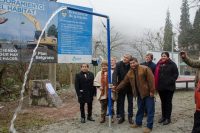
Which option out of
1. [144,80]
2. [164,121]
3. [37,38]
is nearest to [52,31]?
[37,38]

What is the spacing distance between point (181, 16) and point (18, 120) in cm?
7384

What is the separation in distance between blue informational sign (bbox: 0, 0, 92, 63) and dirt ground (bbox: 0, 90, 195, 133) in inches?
76.3

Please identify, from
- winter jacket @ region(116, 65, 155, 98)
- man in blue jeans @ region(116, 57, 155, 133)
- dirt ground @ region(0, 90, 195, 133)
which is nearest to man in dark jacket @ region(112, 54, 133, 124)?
dirt ground @ region(0, 90, 195, 133)

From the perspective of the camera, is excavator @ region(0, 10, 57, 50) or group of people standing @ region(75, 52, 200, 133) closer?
group of people standing @ region(75, 52, 200, 133)

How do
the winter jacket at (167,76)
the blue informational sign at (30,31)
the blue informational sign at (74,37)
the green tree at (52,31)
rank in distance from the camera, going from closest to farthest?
the winter jacket at (167,76), the blue informational sign at (30,31), the green tree at (52,31), the blue informational sign at (74,37)

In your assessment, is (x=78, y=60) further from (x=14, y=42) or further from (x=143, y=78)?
(x=143, y=78)

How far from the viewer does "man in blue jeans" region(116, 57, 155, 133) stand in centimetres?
802

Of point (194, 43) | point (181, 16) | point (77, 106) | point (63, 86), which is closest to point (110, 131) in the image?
point (77, 106)

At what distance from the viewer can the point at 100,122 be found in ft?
29.8

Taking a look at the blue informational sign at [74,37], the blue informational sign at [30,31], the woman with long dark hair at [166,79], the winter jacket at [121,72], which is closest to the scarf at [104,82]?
the winter jacket at [121,72]

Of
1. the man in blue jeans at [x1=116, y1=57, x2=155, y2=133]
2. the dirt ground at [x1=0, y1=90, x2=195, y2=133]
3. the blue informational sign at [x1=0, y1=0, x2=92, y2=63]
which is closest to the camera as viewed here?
the man in blue jeans at [x1=116, y1=57, x2=155, y2=133]

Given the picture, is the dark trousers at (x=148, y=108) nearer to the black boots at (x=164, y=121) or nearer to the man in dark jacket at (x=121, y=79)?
the man in dark jacket at (x=121, y=79)

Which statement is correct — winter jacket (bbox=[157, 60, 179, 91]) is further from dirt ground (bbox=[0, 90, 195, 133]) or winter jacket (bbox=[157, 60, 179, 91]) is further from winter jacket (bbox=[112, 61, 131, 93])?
dirt ground (bbox=[0, 90, 195, 133])

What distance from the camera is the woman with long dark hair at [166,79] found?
8.52 metres
